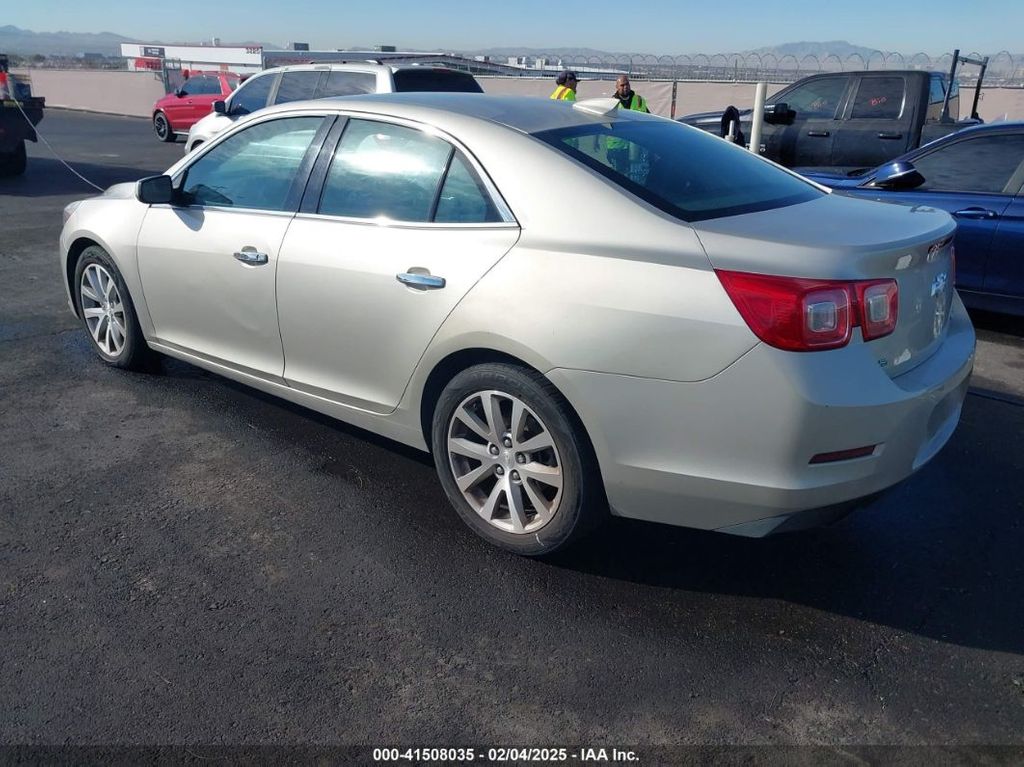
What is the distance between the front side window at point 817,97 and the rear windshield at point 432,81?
392 cm

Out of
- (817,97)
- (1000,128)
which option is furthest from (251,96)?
(1000,128)

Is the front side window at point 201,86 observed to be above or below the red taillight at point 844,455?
below

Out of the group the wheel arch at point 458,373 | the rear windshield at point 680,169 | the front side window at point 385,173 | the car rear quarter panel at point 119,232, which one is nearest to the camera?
the wheel arch at point 458,373

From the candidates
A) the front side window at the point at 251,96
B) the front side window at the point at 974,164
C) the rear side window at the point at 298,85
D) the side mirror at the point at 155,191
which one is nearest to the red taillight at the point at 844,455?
the side mirror at the point at 155,191

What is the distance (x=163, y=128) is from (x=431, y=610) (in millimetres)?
21917

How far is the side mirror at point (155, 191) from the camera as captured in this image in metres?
4.32

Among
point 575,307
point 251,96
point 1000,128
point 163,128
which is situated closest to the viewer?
point 575,307

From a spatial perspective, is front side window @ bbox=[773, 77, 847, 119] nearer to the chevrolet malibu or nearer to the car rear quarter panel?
the chevrolet malibu

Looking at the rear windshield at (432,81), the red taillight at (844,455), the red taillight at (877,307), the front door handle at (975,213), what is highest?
the rear windshield at (432,81)

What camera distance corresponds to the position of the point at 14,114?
43.2 ft

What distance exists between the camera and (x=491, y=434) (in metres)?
3.24

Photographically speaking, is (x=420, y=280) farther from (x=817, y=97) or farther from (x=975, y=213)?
(x=817, y=97)

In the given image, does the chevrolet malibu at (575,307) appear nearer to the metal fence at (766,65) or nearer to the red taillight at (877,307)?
the red taillight at (877,307)

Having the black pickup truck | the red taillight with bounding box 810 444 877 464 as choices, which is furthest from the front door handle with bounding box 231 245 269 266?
the black pickup truck
